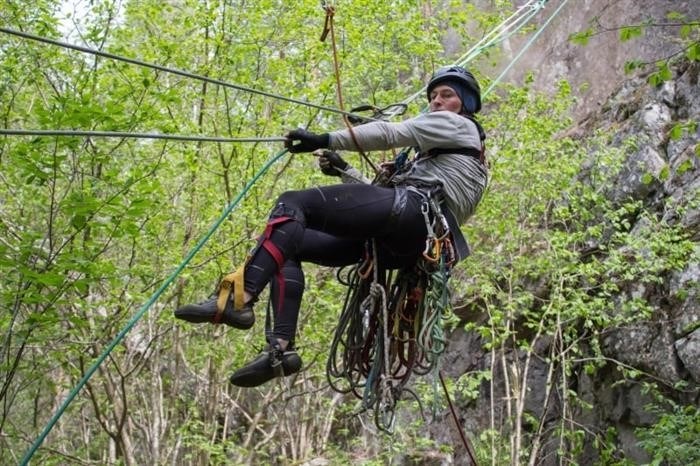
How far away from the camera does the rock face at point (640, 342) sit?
801cm

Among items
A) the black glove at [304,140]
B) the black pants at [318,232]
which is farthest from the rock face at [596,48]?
the black glove at [304,140]

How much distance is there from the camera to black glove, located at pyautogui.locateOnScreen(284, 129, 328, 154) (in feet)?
10.3

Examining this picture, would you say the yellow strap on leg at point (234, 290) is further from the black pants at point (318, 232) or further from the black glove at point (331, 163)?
the black glove at point (331, 163)

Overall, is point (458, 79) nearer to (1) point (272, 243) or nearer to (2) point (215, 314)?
(1) point (272, 243)

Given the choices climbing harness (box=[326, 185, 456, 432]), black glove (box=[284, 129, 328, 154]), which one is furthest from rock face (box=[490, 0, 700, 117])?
black glove (box=[284, 129, 328, 154])

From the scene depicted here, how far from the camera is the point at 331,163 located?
373 centimetres

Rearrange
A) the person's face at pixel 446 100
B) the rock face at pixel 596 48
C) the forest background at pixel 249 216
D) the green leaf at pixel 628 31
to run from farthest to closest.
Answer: the rock face at pixel 596 48 < the forest background at pixel 249 216 < the green leaf at pixel 628 31 < the person's face at pixel 446 100

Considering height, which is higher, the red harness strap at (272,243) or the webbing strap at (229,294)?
the red harness strap at (272,243)

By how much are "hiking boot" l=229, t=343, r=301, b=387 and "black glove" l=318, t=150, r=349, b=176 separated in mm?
887

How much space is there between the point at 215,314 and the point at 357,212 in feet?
2.22

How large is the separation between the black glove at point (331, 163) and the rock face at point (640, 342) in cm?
429

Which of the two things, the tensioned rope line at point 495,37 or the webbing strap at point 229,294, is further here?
the tensioned rope line at point 495,37

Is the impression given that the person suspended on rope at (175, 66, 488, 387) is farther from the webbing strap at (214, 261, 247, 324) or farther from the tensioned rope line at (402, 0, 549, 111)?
the tensioned rope line at (402, 0, 549, 111)

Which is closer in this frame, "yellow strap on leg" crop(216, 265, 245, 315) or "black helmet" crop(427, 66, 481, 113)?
"yellow strap on leg" crop(216, 265, 245, 315)
